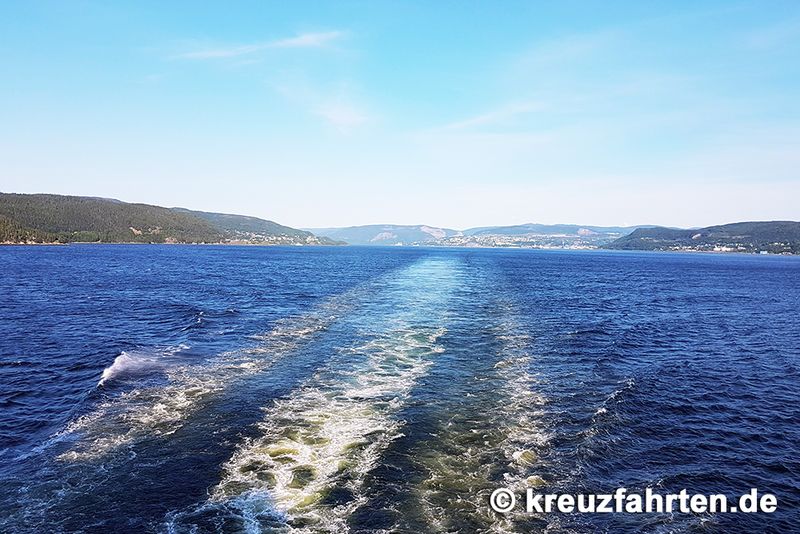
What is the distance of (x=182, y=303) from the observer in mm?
61594

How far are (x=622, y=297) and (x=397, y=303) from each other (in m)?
43.3

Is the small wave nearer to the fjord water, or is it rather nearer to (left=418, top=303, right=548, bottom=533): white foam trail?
the fjord water

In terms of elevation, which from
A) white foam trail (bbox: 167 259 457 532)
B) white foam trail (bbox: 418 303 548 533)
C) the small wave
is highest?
the small wave

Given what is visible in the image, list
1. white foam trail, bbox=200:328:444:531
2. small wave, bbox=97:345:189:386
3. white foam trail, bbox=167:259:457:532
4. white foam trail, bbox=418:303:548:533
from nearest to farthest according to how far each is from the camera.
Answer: white foam trail, bbox=167:259:457:532
white foam trail, bbox=418:303:548:533
white foam trail, bbox=200:328:444:531
small wave, bbox=97:345:189:386

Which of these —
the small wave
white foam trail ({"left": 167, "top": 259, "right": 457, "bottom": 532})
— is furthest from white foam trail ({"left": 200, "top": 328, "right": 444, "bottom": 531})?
the small wave

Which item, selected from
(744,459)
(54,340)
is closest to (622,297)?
(744,459)

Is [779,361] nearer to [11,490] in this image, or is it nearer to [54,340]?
[11,490]

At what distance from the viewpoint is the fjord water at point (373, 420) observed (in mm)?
16031

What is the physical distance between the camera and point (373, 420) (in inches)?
931

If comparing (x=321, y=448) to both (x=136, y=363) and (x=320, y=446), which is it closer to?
(x=320, y=446)

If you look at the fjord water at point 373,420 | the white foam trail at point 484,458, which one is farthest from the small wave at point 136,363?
the white foam trail at point 484,458

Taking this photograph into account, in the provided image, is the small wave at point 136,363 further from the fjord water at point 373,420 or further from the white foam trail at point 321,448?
the white foam trail at point 321,448

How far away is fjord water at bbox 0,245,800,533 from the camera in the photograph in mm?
16031

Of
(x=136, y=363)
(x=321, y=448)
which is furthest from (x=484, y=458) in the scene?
(x=136, y=363)
